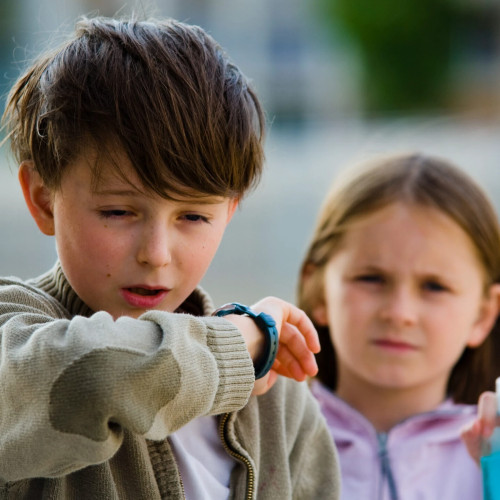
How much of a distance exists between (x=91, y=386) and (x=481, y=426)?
0.97 meters

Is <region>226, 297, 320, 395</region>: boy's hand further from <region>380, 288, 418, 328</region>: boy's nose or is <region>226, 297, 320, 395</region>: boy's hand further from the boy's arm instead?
<region>380, 288, 418, 328</region>: boy's nose

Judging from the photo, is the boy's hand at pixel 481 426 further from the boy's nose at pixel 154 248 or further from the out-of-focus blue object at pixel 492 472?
the boy's nose at pixel 154 248

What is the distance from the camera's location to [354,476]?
6.74 feet

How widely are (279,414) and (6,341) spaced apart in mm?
615

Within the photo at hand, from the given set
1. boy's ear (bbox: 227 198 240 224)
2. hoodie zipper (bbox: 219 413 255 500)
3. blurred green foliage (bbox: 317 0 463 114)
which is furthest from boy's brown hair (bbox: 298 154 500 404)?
blurred green foliage (bbox: 317 0 463 114)

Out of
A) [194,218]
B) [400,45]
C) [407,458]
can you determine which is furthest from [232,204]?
[400,45]

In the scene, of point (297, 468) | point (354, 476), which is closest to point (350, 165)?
point (354, 476)

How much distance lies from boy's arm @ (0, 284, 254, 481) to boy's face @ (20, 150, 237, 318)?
15cm

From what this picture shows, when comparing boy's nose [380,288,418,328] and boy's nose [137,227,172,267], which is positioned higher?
boy's nose [137,227,172,267]

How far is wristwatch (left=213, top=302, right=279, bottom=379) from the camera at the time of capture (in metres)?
1.36

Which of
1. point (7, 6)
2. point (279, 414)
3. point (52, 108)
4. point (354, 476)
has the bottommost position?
point (354, 476)

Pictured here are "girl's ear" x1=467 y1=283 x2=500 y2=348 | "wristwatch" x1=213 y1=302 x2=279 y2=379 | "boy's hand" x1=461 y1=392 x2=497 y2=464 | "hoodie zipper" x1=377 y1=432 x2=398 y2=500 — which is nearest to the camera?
"wristwatch" x1=213 y1=302 x2=279 y2=379

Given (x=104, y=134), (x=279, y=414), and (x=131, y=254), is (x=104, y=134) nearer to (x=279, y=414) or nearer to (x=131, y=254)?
(x=131, y=254)

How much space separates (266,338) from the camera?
1.37m
